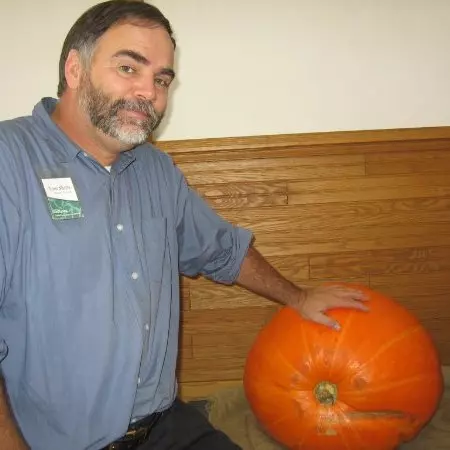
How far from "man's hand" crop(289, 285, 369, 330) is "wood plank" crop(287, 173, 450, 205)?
41 centimetres

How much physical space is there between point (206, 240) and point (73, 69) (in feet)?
1.81

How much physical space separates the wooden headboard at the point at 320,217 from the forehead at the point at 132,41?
0.52m

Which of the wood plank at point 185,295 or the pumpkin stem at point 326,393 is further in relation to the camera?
the wood plank at point 185,295

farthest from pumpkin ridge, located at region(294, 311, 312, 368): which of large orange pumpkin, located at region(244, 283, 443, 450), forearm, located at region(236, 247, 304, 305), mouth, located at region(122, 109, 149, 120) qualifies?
mouth, located at region(122, 109, 149, 120)

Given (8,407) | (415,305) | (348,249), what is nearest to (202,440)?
(8,407)

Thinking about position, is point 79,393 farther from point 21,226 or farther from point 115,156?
point 115,156

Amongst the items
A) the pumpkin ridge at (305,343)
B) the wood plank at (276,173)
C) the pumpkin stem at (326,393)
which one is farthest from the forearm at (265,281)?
the wood plank at (276,173)

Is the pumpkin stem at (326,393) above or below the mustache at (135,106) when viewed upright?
below

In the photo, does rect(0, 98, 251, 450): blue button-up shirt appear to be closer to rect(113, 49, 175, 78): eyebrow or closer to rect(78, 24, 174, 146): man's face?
rect(78, 24, 174, 146): man's face

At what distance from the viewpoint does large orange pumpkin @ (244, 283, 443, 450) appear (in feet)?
3.95

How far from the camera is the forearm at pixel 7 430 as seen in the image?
34.8 inches

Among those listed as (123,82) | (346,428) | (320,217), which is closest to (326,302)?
(346,428)

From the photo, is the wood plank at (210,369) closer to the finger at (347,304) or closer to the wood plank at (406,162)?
the finger at (347,304)

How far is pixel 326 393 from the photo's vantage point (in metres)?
1.22
